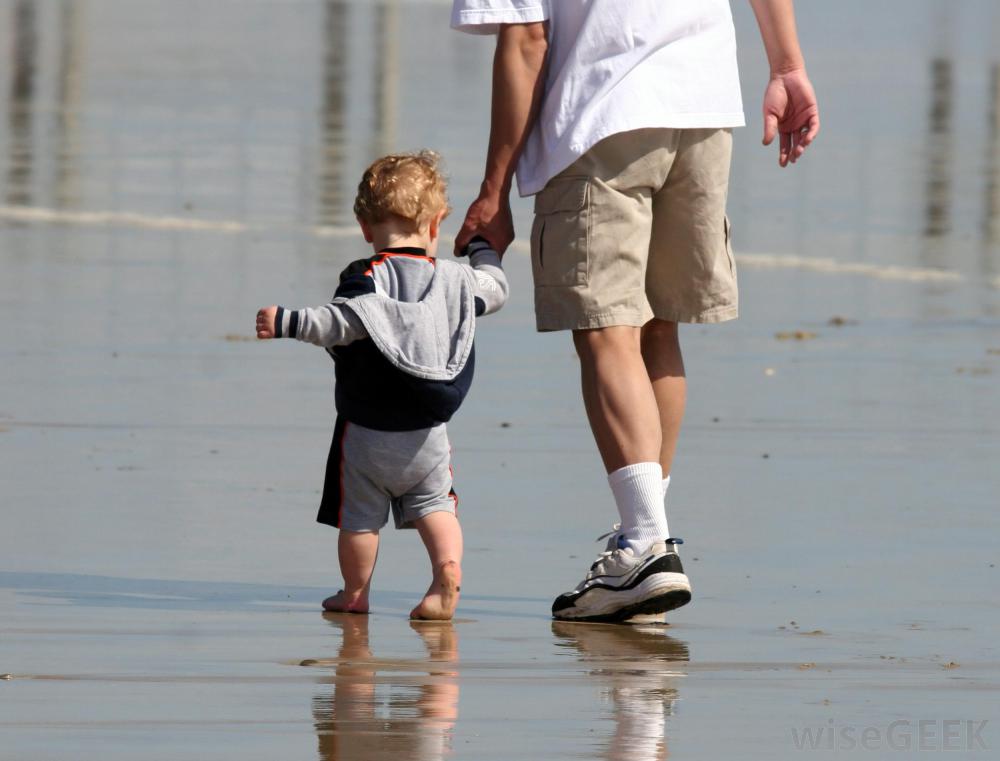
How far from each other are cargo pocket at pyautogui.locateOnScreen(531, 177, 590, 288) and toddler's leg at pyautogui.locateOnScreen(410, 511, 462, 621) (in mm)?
566

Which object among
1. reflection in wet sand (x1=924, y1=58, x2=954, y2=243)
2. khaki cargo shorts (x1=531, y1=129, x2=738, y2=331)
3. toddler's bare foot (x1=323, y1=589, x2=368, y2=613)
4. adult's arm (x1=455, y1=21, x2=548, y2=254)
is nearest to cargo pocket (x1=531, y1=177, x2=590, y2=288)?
khaki cargo shorts (x1=531, y1=129, x2=738, y2=331)

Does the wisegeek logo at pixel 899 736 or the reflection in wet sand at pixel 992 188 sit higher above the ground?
the reflection in wet sand at pixel 992 188

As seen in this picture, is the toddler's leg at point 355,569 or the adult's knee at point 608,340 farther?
the adult's knee at point 608,340

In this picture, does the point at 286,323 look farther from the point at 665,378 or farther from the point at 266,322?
the point at 665,378

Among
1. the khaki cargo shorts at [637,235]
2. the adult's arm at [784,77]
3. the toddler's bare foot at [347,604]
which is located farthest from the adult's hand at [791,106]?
the toddler's bare foot at [347,604]

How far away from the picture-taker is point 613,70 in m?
4.99

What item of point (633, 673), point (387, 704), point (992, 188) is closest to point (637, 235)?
point (633, 673)

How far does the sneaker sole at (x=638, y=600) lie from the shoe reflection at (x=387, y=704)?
36 cm

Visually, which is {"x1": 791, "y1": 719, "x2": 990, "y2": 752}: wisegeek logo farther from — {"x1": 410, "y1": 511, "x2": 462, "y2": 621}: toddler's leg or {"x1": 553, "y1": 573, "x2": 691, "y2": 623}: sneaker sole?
{"x1": 410, "y1": 511, "x2": 462, "y2": 621}: toddler's leg

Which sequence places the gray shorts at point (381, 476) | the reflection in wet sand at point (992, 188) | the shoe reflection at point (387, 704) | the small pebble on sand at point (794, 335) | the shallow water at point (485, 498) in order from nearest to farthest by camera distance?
1. the shoe reflection at point (387, 704)
2. the shallow water at point (485, 498)
3. the gray shorts at point (381, 476)
4. the small pebble on sand at point (794, 335)
5. the reflection in wet sand at point (992, 188)

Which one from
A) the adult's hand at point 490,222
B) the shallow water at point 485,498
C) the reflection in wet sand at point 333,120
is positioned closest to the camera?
the shallow water at point 485,498

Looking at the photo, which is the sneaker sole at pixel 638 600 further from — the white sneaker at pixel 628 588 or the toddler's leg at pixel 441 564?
the toddler's leg at pixel 441 564

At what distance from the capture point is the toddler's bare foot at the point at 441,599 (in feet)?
15.5

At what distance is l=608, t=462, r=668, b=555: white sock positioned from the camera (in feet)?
16.2
